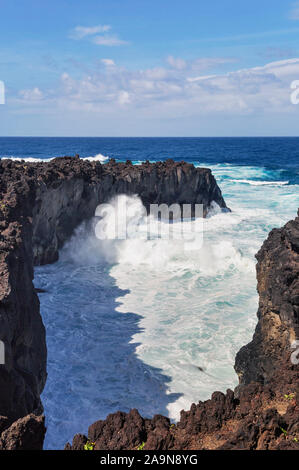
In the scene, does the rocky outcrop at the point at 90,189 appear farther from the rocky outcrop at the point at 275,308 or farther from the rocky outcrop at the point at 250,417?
the rocky outcrop at the point at 250,417

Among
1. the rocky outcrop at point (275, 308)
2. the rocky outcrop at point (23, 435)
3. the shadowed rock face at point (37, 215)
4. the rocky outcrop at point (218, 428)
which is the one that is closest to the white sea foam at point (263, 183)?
the shadowed rock face at point (37, 215)

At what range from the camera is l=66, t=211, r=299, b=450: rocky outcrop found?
6.79m

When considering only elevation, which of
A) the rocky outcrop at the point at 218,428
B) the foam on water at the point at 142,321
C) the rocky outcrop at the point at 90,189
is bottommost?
the foam on water at the point at 142,321

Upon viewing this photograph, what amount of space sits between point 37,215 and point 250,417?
19.2 meters

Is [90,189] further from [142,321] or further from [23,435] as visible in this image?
[23,435]

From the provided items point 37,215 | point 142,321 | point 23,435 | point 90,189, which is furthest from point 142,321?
point 90,189

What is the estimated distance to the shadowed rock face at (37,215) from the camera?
10.2 m

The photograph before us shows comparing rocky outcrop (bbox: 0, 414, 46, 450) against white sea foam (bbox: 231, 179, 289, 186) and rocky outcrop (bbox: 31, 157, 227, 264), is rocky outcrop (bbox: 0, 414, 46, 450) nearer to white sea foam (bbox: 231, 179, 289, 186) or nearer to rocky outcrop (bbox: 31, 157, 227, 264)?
rocky outcrop (bbox: 31, 157, 227, 264)

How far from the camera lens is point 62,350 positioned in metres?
16.5

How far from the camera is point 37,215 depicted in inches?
966

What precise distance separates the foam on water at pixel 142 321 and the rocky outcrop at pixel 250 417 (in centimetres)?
417

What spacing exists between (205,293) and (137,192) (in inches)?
595
